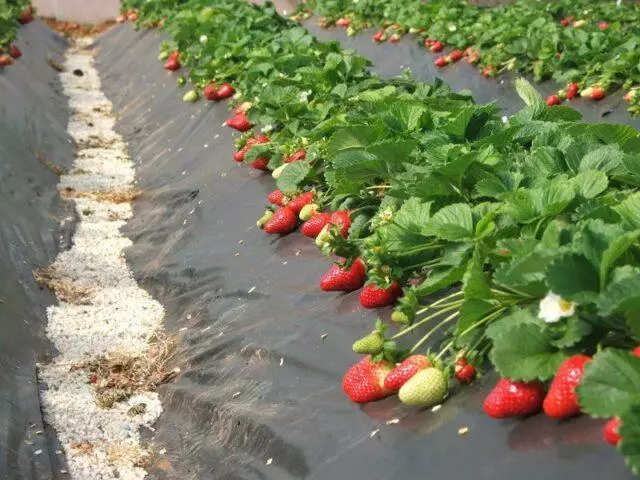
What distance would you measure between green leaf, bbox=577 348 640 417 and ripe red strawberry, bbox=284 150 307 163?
10.1 ft

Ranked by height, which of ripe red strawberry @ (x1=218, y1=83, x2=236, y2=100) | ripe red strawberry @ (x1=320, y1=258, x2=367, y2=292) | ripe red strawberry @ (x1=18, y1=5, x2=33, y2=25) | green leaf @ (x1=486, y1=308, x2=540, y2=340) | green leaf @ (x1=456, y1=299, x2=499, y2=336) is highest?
green leaf @ (x1=486, y1=308, x2=540, y2=340)

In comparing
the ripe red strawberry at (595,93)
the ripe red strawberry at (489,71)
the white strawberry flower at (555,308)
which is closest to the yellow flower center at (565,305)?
the white strawberry flower at (555,308)

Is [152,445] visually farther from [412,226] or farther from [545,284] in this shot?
[545,284]

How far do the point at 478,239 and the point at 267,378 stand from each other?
115 centimetres

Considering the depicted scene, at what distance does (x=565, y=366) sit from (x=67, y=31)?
1994 centimetres

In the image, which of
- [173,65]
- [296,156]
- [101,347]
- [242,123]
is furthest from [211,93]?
[101,347]

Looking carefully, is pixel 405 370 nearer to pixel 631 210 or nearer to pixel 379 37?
pixel 631 210

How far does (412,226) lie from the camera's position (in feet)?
10.1

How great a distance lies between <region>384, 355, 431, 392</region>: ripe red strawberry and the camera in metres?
2.66

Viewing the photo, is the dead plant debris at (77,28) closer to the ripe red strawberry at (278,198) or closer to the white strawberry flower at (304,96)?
the white strawberry flower at (304,96)

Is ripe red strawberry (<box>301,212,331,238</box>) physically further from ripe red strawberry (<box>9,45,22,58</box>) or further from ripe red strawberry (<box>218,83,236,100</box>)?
ripe red strawberry (<box>9,45,22,58</box>)

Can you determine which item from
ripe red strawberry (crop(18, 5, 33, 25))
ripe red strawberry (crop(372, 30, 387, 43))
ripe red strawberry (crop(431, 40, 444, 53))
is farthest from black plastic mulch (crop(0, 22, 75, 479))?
ripe red strawberry (crop(431, 40, 444, 53))

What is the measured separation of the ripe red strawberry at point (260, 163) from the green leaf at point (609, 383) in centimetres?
381

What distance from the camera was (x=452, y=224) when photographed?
2816 millimetres
